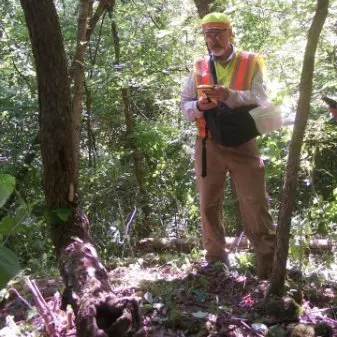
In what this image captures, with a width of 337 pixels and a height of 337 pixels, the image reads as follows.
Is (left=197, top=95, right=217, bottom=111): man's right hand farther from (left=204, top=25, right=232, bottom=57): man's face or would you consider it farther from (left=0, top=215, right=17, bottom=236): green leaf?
(left=0, top=215, right=17, bottom=236): green leaf

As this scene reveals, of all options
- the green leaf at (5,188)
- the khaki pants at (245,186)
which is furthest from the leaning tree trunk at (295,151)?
the green leaf at (5,188)

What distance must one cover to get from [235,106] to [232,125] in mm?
153

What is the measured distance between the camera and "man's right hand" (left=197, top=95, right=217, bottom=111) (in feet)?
12.2

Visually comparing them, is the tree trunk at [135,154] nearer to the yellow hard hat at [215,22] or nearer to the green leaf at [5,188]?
the yellow hard hat at [215,22]

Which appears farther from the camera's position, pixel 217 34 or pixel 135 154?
pixel 135 154

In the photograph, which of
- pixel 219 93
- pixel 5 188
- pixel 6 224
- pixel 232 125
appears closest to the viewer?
pixel 5 188

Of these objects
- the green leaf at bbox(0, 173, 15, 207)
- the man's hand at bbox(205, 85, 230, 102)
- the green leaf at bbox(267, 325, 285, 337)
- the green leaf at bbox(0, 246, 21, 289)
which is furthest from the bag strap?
the green leaf at bbox(0, 246, 21, 289)

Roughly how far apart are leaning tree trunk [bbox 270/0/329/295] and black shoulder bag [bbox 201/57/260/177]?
0.76 metres

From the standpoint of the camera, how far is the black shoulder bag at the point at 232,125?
3.66m

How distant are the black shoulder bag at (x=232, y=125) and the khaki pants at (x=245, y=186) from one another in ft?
0.55

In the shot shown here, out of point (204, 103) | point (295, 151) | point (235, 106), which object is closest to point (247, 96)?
point (235, 106)

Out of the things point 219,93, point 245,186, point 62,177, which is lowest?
point 245,186

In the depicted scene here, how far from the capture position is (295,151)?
2922 mm

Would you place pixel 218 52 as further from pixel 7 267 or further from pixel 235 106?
pixel 7 267
